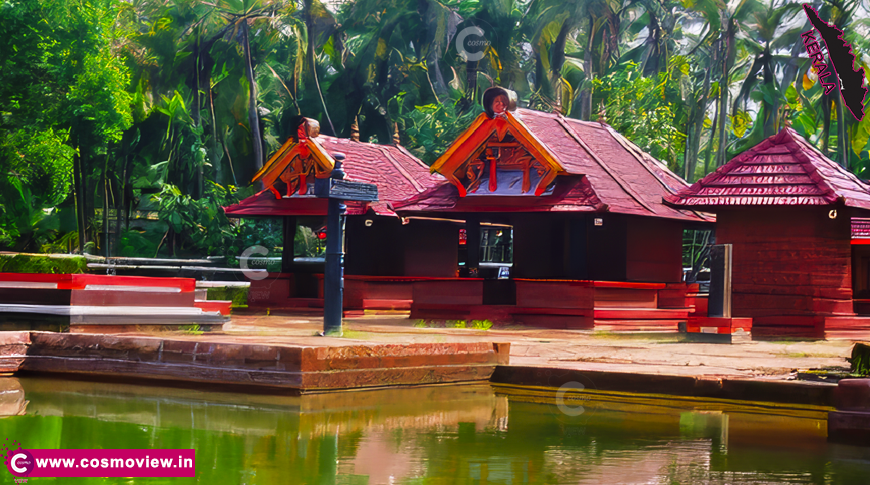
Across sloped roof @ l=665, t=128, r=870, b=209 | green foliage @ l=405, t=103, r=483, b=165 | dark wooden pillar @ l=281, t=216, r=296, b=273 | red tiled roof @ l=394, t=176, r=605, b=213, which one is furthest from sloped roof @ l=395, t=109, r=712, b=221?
green foliage @ l=405, t=103, r=483, b=165

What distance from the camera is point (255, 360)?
10.7 m

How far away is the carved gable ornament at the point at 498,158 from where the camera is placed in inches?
766

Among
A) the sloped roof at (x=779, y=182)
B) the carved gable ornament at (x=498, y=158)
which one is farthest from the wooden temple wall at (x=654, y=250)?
the carved gable ornament at (x=498, y=158)

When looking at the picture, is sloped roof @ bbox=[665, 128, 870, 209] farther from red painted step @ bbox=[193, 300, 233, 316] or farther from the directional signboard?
red painted step @ bbox=[193, 300, 233, 316]

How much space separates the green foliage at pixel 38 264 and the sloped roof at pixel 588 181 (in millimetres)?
10499

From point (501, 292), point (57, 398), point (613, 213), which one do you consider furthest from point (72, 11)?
point (57, 398)

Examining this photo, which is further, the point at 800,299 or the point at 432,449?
the point at 800,299

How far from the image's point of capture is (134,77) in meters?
44.9

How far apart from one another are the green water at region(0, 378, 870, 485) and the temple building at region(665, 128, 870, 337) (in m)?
8.35

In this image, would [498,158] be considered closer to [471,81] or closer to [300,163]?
[300,163]

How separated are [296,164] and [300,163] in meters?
0.13

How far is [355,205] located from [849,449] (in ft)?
50.6

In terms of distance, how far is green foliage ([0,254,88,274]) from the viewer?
82.7ft

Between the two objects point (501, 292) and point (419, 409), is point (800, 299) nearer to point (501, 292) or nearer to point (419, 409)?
point (501, 292)
